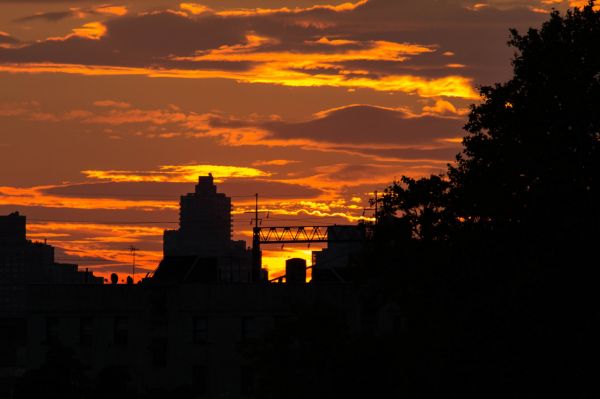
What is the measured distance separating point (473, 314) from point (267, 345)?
18549 millimetres

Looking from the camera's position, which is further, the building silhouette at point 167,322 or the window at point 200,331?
the window at point 200,331

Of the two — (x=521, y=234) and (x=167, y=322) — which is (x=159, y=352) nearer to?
(x=167, y=322)

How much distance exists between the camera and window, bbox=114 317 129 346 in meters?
132

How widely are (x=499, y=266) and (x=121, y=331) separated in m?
80.3

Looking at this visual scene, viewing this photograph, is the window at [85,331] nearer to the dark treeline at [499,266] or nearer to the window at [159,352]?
the window at [159,352]

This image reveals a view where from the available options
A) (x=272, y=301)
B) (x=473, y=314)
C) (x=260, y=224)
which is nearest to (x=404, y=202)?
(x=473, y=314)

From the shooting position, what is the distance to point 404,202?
66562 millimetres

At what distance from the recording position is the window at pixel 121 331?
132m

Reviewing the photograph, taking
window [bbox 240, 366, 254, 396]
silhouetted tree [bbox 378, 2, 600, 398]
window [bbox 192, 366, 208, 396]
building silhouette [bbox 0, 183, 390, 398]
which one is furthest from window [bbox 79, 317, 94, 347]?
silhouetted tree [bbox 378, 2, 600, 398]

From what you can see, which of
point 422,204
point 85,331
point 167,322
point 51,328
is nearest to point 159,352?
point 167,322

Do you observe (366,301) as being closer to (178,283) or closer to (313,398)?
(313,398)

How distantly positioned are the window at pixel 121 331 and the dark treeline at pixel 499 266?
6282 cm

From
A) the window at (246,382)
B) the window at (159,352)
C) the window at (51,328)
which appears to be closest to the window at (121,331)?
the window at (159,352)

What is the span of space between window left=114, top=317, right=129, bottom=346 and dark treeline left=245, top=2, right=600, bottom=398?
206ft
